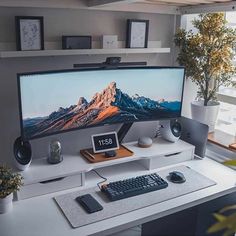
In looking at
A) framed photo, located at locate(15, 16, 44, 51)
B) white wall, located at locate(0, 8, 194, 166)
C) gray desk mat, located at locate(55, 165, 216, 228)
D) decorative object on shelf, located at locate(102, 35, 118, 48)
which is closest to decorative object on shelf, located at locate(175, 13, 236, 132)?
white wall, located at locate(0, 8, 194, 166)

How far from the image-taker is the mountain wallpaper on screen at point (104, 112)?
150 cm

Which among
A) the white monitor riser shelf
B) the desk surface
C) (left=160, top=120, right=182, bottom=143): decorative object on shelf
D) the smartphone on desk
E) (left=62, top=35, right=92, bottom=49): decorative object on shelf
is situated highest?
(left=62, top=35, right=92, bottom=49): decorative object on shelf

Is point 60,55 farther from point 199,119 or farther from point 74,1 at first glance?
point 199,119

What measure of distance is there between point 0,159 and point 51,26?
77 cm

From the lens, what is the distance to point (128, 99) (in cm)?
172

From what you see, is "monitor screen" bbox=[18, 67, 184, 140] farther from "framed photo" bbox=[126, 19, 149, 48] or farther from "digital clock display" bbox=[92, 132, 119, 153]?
"framed photo" bbox=[126, 19, 149, 48]

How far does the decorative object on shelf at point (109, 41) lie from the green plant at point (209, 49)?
408 mm

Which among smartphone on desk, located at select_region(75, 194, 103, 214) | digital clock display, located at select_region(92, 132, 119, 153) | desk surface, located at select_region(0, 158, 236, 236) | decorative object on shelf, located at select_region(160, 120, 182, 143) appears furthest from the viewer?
decorative object on shelf, located at select_region(160, 120, 182, 143)

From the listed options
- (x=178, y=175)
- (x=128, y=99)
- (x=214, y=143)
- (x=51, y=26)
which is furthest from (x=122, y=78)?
(x=214, y=143)

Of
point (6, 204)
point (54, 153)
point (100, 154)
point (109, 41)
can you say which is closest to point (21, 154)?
point (54, 153)

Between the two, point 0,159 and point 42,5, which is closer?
point 42,5

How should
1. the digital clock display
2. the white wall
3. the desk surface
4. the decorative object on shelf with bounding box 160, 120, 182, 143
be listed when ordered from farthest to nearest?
1. the decorative object on shelf with bounding box 160, 120, 182, 143
2. the digital clock display
3. the white wall
4. the desk surface

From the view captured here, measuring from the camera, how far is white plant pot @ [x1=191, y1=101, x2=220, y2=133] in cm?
196

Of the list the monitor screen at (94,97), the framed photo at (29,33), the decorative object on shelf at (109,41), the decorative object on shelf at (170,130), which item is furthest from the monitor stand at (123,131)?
the framed photo at (29,33)
